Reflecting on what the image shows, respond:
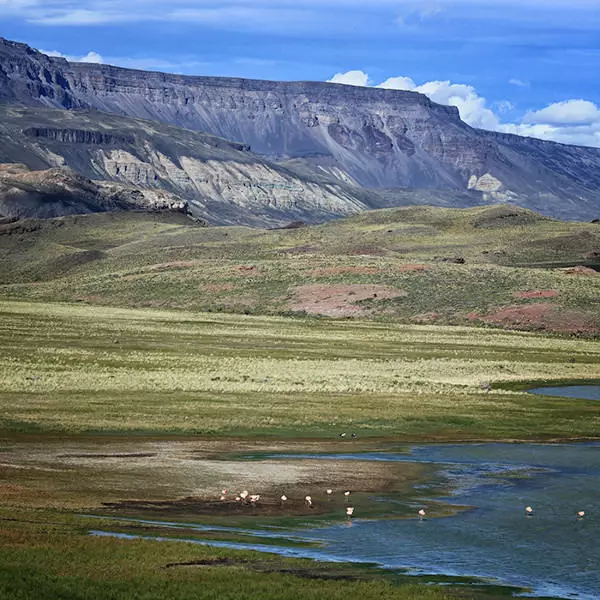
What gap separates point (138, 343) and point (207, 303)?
53.6 meters

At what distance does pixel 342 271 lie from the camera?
487 ft

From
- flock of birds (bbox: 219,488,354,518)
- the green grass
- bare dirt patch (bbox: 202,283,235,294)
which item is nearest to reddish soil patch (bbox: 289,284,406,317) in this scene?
bare dirt patch (bbox: 202,283,235,294)

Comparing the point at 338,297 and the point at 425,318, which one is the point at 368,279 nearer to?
the point at 338,297

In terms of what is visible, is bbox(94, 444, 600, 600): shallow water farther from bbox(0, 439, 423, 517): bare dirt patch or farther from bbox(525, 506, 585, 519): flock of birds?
bbox(0, 439, 423, 517): bare dirt patch

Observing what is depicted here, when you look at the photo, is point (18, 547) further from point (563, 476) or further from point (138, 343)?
point (138, 343)

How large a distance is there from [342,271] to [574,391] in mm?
78439

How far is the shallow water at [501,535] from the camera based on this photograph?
1147 inches

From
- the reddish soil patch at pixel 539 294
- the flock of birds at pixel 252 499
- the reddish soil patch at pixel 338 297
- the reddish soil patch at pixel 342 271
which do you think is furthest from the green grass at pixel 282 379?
the reddish soil patch at pixel 342 271

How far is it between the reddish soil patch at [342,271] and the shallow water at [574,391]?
73157 mm

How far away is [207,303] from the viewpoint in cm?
14350

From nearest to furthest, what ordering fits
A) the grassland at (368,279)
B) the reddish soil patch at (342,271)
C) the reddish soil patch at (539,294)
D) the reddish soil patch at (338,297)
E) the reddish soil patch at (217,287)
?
the reddish soil patch at (539,294) → the grassland at (368,279) → the reddish soil patch at (338,297) → the reddish soil patch at (342,271) → the reddish soil patch at (217,287)

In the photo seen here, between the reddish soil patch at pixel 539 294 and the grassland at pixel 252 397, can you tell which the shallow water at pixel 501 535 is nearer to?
the grassland at pixel 252 397

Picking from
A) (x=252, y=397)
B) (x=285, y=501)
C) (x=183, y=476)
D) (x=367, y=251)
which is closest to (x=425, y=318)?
(x=367, y=251)

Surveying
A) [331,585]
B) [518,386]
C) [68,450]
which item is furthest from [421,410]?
[331,585]
